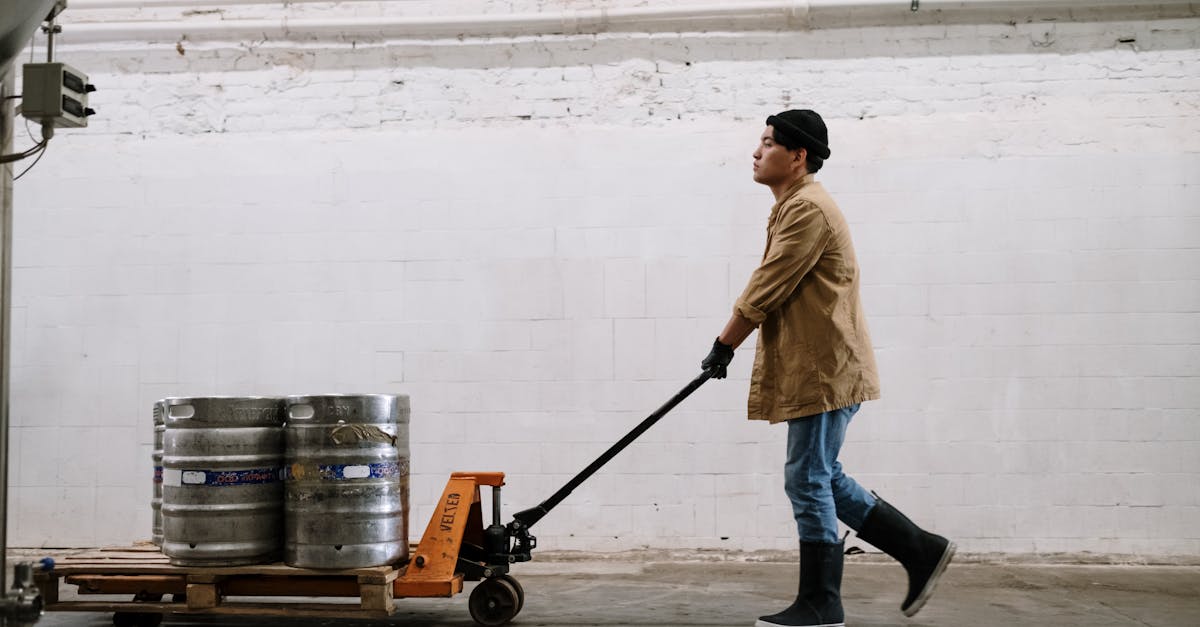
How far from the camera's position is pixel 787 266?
2998 mm

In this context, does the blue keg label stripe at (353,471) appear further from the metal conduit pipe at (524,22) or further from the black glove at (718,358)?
the metal conduit pipe at (524,22)

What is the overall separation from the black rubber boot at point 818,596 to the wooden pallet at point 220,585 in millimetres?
1192

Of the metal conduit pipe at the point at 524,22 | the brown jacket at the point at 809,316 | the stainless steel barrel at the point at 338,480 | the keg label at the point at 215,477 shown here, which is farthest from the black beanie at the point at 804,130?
the metal conduit pipe at the point at 524,22

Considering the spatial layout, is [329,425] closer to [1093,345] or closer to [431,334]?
[431,334]

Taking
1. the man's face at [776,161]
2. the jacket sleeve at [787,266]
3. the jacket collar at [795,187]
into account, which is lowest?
the jacket sleeve at [787,266]

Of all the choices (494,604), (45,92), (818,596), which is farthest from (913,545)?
(45,92)

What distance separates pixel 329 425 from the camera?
298 centimetres

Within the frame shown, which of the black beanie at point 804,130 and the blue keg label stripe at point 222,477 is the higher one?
the black beanie at point 804,130

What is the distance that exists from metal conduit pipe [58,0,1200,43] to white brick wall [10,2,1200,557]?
0.08 m

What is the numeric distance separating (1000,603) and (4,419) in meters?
3.51

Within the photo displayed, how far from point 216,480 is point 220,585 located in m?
0.34

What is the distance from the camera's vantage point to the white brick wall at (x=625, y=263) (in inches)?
189

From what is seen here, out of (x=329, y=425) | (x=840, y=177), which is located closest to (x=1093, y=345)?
(x=840, y=177)

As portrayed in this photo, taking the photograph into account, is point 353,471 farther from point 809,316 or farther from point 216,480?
point 809,316
